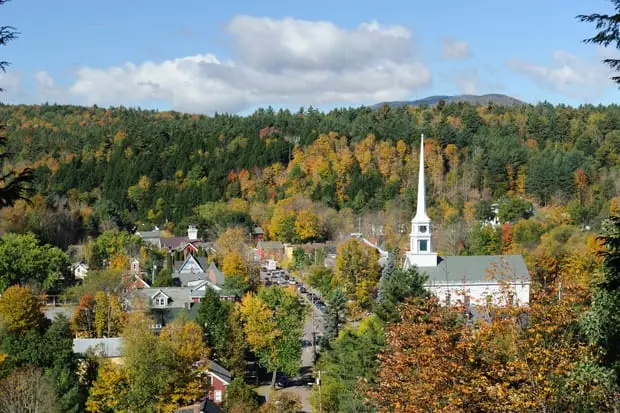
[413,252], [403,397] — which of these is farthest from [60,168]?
[403,397]

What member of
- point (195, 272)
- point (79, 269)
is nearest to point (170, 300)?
point (195, 272)

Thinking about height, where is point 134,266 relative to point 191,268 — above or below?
above

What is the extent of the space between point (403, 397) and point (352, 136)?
2772 inches

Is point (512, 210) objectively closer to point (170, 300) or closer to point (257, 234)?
point (257, 234)

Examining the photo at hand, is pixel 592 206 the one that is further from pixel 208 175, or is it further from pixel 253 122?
pixel 253 122

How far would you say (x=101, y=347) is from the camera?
2545cm

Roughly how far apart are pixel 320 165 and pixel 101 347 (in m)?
48.8

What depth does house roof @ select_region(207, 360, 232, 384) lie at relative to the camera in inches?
995

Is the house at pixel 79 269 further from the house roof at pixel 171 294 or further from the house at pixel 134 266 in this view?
the house roof at pixel 171 294

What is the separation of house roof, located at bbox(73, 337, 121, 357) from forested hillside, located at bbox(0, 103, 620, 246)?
2452 cm

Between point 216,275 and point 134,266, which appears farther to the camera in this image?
point 134,266

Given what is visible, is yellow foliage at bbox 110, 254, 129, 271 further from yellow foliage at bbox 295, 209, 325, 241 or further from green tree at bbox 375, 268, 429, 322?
green tree at bbox 375, 268, 429, 322

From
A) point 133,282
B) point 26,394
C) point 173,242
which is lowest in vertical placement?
point 26,394

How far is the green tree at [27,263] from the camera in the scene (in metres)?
37.8
